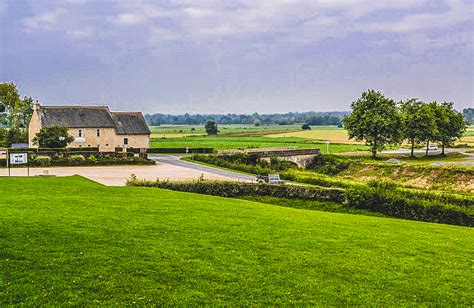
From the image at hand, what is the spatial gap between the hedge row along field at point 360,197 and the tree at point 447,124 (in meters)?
44.9

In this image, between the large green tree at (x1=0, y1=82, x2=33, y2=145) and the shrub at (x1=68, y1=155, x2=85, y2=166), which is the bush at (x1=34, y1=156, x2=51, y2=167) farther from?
the large green tree at (x1=0, y1=82, x2=33, y2=145)

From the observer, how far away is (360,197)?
31422 mm

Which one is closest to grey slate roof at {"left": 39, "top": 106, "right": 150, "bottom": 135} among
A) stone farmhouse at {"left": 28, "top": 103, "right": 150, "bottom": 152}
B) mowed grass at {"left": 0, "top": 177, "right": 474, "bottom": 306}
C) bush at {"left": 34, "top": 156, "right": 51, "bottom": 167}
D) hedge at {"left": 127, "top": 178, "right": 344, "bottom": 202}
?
stone farmhouse at {"left": 28, "top": 103, "right": 150, "bottom": 152}

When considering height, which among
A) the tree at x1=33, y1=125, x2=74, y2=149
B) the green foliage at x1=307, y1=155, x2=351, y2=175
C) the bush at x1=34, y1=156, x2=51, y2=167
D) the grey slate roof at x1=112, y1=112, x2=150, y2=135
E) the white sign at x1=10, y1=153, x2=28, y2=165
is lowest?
the green foliage at x1=307, y1=155, x2=351, y2=175

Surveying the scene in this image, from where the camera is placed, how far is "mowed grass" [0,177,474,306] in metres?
11.2

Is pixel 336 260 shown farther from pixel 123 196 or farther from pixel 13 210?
pixel 123 196

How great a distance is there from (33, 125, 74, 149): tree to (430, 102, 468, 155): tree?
49.8 meters

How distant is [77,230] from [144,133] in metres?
60.7

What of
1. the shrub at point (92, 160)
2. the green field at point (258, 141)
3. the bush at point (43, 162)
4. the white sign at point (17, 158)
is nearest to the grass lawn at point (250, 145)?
the green field at point (258, 141)

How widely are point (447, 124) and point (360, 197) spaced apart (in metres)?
51.1

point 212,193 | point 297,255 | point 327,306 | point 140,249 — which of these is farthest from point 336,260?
point 212,193

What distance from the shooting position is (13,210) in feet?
60.4

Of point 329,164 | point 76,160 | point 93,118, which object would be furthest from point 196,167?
point 93,118

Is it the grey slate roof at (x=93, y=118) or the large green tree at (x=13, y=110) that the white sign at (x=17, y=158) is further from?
the large green tree at (x=13, y=110)
